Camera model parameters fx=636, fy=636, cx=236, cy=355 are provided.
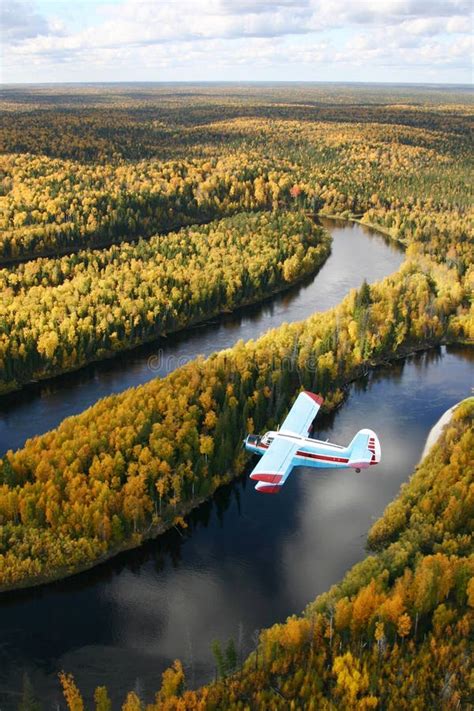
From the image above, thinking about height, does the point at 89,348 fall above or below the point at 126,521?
above

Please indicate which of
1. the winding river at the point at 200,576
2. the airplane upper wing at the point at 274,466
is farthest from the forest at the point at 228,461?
the airplane upper wing at the point at 274,466

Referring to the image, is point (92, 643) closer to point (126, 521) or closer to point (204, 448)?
point (126, 521)

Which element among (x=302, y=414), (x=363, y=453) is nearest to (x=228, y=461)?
(x=302, y=414)

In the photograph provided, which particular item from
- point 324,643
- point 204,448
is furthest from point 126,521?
point 324,643

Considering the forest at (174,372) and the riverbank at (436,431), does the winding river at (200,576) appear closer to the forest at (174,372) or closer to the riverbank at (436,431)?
the riverbank at (436,431)

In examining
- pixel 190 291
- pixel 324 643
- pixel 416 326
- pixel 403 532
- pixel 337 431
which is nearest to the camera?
pixel 324 643

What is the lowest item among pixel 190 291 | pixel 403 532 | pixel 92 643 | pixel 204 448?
pixel 92 643
